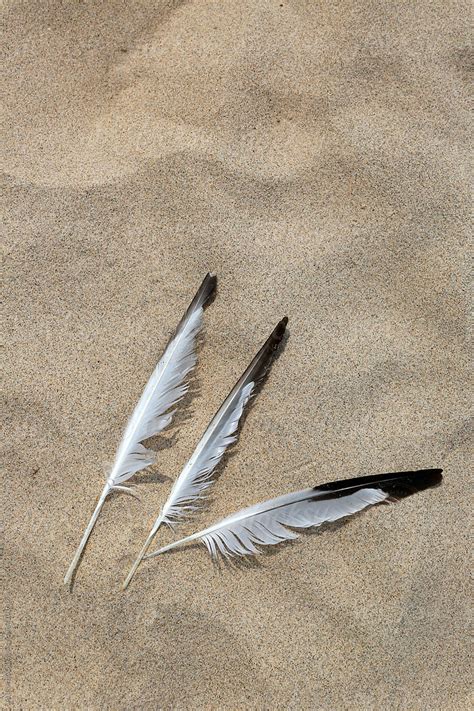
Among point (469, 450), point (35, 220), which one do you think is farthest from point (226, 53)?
point (469, 450)

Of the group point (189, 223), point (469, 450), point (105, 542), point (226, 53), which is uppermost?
point (226, 53)

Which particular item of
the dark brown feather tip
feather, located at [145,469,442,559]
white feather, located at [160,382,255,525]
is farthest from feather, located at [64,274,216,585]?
the dark brown feather tip

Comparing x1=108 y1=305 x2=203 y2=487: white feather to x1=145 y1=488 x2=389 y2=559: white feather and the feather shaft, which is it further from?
x1=145 y1=488 x2=389 y2=559: white feather

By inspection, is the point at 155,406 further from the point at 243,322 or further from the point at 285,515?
the point at 285,515

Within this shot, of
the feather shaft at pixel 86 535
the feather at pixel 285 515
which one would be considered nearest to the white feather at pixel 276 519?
the feather at pixel 285 515

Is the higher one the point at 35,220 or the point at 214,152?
the point at 214,152

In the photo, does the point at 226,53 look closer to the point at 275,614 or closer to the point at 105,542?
Answer: the point at 105,542

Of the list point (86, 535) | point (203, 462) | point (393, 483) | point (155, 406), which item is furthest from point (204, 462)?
point (393, 483)

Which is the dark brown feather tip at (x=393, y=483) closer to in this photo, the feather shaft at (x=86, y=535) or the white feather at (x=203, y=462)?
the white feather at (x=203, y=462)
